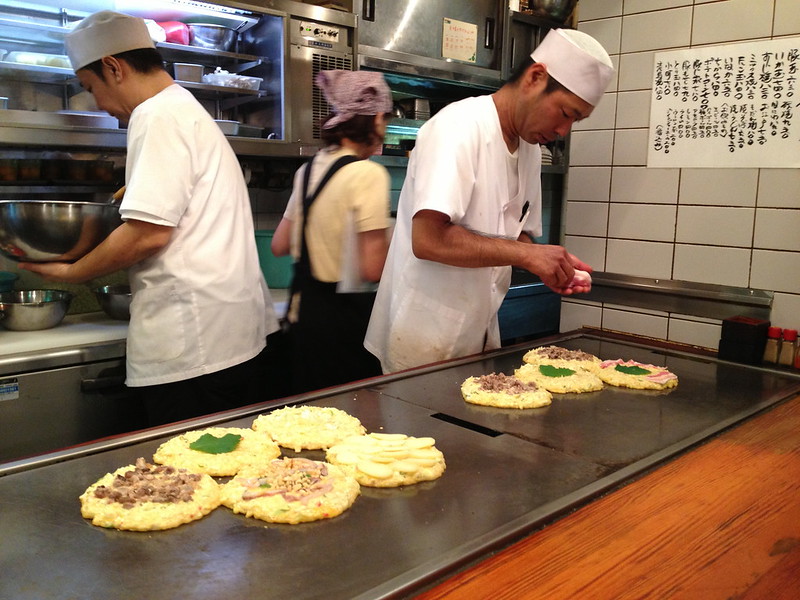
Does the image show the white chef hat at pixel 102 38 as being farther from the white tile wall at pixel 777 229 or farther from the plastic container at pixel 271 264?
the white tile wall at pixel 777 229

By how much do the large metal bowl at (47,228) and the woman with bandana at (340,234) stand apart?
668 mm

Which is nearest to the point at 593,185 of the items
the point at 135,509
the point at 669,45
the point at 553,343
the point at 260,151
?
the point at 669,45

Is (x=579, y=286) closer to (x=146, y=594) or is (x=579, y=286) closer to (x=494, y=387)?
(x=494, y=387)

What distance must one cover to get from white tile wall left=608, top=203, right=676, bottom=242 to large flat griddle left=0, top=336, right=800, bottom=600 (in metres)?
1.31

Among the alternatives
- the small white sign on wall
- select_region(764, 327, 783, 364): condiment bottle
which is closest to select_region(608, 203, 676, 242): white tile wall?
the small white sign on wall

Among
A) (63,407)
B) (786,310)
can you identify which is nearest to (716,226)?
(786,310)

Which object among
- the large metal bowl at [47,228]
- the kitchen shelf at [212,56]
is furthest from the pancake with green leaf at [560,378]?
the kitchen shelf at [212,56]

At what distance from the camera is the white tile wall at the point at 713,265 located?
2754mm

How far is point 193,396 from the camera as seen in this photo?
2.06 metres

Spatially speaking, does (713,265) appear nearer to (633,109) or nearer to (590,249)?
(590,249)

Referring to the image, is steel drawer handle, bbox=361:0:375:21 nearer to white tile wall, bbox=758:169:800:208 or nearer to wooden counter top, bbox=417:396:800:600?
white tile wall, bbox=758:169:800:208

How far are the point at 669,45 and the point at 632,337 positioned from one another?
4.34 feet

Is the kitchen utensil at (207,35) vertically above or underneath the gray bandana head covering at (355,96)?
above

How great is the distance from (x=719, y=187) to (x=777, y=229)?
0.92 ft
